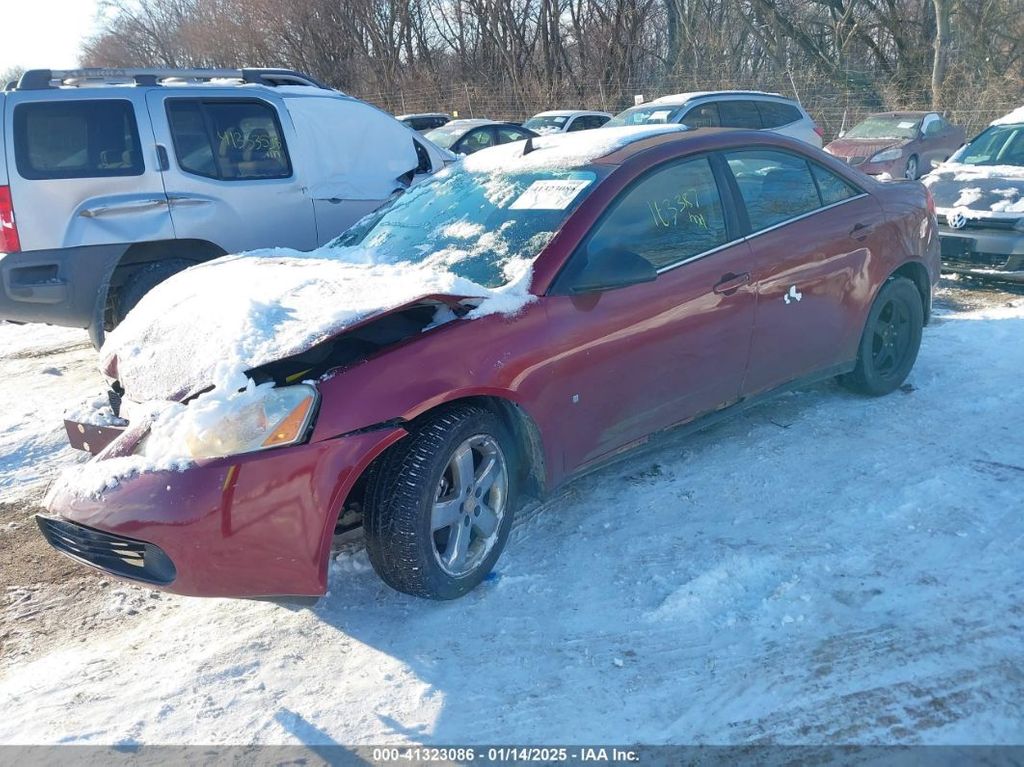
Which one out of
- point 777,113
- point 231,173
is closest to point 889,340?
point 231,173

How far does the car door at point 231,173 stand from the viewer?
6.29 m

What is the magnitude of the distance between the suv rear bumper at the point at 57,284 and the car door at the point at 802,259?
4268 millimetres

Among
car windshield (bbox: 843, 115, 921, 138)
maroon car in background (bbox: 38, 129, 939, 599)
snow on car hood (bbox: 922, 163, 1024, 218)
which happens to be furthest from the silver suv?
car windshield (bbox: 843, 115, 921, 138)

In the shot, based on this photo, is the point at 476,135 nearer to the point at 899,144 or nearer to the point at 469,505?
the point at 899,144

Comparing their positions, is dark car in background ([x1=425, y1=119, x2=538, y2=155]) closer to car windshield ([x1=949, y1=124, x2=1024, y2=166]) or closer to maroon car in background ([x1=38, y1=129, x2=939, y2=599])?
car windshield ([x1=949, y1=124, x2=1024, y2=166])

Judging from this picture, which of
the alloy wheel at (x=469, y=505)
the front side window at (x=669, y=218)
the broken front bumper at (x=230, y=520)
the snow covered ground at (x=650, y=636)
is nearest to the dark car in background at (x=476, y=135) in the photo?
the front side window at (x=669, y=218)

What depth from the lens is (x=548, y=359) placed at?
3443mm

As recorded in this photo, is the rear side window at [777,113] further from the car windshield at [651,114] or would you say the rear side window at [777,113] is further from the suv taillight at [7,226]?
the suv taillight at [7,226]

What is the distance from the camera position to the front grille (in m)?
2.85

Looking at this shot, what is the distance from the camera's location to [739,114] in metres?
12.0

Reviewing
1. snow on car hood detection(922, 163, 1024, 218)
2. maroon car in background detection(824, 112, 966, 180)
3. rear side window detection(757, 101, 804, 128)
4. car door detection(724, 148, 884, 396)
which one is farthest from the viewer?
maroon car in background detection(824, 112, 966, 180)

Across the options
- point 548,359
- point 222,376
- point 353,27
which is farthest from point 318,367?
point 353,27

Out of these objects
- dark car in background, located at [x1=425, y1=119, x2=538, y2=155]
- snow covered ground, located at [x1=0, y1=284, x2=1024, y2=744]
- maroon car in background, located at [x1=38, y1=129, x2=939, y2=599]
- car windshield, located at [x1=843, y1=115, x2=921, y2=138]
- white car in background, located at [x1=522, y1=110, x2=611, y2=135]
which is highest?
white car in background, located at [x1=522, y1=110, x2=611, y2=135]

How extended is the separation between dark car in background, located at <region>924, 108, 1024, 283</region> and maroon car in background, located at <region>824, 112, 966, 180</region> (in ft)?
19.0
